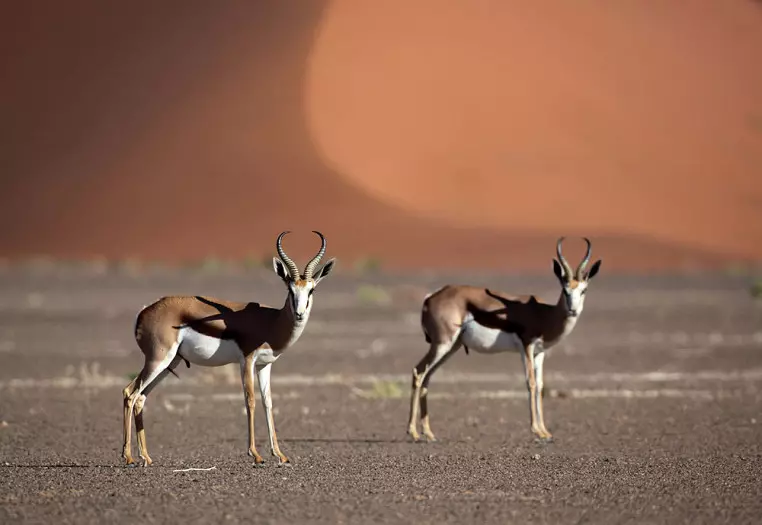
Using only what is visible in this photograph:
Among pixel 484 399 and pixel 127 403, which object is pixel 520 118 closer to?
pixel 484 399

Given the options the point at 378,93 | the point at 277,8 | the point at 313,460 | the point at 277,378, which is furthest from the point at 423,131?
the point at 313,460

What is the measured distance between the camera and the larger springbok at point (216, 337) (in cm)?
1191

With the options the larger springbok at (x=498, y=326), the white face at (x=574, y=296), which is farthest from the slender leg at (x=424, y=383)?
the white face at (x=574, y=296)

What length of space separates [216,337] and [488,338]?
332 cm

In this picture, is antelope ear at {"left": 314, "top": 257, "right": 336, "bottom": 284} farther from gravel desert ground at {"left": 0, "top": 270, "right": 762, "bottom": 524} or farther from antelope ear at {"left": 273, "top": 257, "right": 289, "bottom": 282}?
gravel desert ground at {"left": 0, "top": 270, "right": 762, "bottom": 524}

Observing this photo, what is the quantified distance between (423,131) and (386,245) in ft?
24.7

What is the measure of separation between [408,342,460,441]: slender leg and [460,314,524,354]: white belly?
0.23 meters

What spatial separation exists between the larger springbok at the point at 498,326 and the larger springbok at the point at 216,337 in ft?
7.86

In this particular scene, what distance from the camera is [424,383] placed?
14.6m

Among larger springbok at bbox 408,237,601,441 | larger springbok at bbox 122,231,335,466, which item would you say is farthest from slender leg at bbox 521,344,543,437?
larger springbok at bbox 122,231,335,466

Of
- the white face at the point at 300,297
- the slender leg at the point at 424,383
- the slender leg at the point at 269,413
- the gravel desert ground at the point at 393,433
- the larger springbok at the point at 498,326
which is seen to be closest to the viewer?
the gravel desert ground at the point at 393,433

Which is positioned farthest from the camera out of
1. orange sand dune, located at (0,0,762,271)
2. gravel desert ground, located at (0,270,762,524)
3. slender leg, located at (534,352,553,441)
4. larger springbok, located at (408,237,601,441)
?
orange sand dune, located at (0,0,762,271)

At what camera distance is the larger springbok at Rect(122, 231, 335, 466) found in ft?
39.1

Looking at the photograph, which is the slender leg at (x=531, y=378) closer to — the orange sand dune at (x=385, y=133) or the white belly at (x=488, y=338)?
the white belly at (x=488, y=338)
